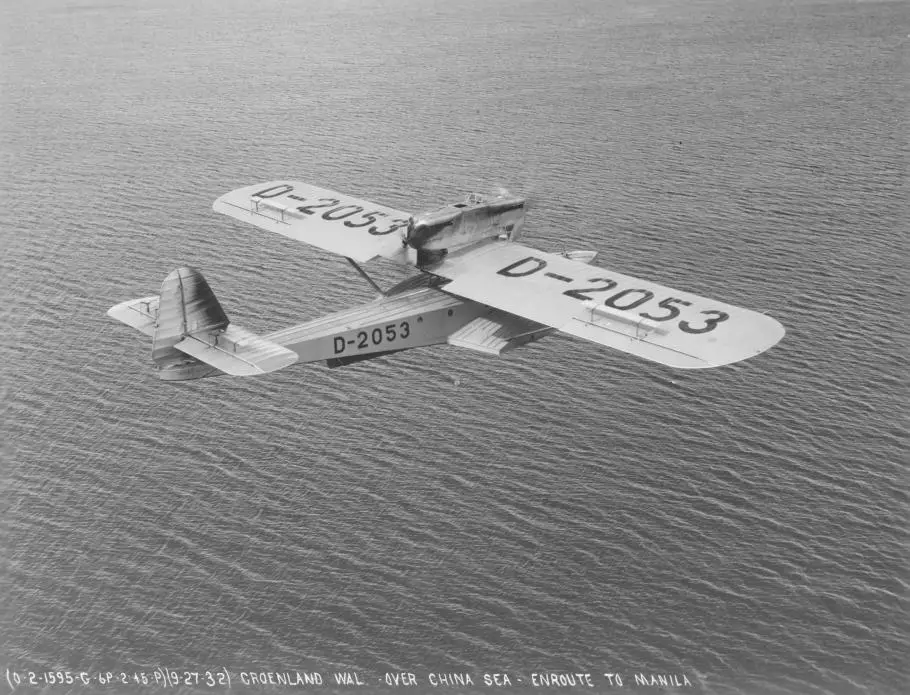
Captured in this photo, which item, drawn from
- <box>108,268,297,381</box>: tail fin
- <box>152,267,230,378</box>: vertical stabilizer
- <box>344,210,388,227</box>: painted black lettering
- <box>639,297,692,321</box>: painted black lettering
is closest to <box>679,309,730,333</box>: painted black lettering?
<box>639,297,692,321</box>: painted black lettering

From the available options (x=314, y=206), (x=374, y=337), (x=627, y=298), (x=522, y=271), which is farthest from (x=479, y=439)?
(x=314, y=206)

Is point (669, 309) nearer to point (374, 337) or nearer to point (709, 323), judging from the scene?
point (709, 323)

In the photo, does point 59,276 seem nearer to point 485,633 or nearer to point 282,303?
point 282,303

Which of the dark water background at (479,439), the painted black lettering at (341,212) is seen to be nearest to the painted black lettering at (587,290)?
the dark water background at (479,439)

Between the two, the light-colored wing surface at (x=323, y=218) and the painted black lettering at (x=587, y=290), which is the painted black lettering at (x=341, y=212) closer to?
the light-colored wing surface at (x=323, y=218)

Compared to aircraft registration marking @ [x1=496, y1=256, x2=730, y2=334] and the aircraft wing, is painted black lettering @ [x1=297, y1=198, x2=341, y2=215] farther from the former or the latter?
aircraft registration marking @ [x1=496, y1=256, x2=730, y2=334]

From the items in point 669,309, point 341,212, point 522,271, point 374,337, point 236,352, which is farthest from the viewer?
point 341,212

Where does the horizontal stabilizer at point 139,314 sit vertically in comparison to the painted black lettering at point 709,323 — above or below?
below
